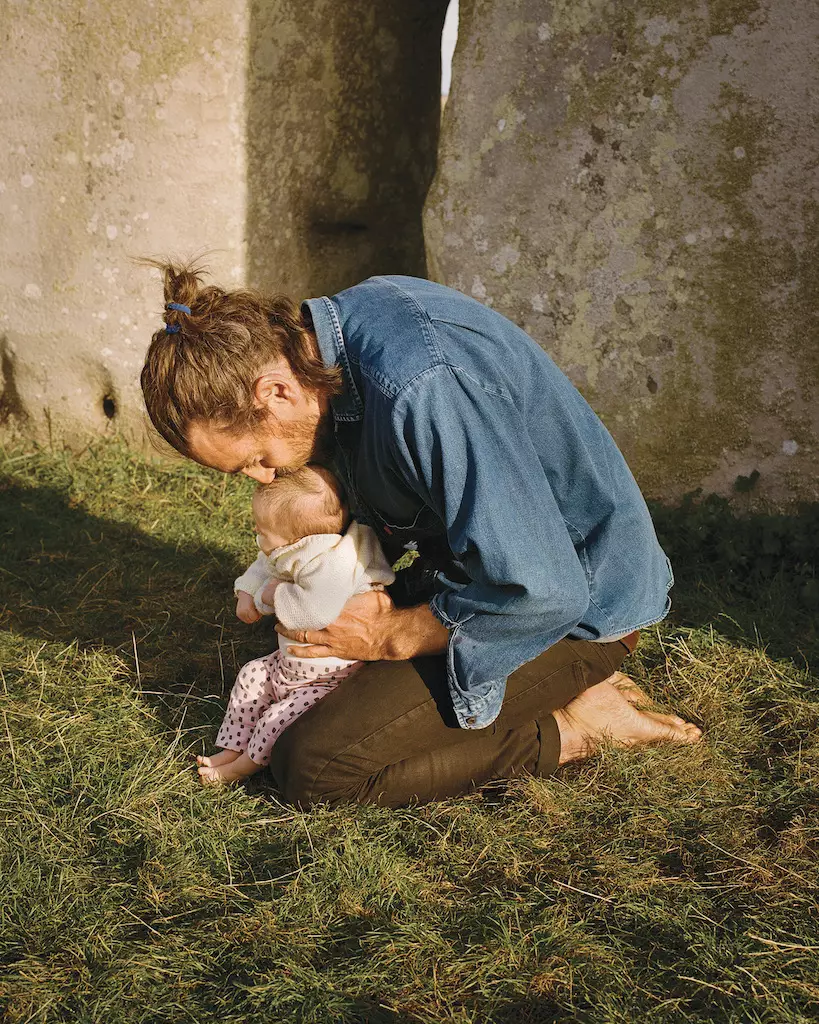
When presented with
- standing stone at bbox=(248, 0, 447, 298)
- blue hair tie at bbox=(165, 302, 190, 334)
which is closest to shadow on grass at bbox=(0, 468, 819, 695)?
blue hair tie at bbox=(165, 302, 190, 334)

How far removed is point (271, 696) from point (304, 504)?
568 millimetres

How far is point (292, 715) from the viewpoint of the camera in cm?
273

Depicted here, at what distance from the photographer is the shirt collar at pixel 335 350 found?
2.43 m

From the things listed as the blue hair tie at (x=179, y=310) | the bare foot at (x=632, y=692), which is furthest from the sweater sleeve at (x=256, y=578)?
the bare foot at (x=632, y=692)

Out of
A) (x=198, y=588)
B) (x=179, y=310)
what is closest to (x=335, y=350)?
(x=179, y=310)

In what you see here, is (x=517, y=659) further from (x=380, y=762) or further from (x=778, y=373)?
(x=778, y=373)

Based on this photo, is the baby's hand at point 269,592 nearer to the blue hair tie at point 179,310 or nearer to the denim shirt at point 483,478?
the denim shirt at point 483,478

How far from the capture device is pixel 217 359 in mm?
2408

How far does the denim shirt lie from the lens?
2.23 m

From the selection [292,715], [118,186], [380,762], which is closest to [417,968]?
[380,762]

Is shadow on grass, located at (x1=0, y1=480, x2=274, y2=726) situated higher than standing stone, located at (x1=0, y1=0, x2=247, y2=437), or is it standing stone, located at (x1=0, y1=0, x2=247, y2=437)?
standing stone, located at (x1=0, y1=0, x2=247, y2=437)

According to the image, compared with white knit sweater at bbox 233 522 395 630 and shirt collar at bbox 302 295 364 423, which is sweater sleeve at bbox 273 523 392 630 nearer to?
white knit sweater at bbox 233 522 395 630

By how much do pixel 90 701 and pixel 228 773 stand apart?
0.60 meters

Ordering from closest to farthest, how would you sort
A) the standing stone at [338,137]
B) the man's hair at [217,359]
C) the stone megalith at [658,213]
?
the man's hair at [217,359]
the stone megalith at [658,213]
the standing stone at [338,137]
